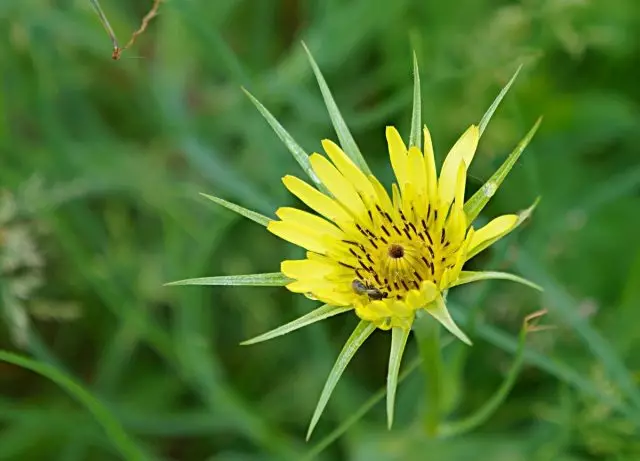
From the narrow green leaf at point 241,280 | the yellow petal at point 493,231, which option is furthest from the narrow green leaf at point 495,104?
the narrow green leaf at point 241,280

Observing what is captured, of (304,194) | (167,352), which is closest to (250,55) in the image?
(167,352)

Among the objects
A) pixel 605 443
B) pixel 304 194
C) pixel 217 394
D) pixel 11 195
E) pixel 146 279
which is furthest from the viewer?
pixel 146 279

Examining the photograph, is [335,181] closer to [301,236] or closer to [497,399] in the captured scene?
[301,236]

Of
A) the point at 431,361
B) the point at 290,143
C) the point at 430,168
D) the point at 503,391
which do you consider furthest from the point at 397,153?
the point at 503,391

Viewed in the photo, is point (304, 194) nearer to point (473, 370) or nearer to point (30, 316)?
point (473, 370)

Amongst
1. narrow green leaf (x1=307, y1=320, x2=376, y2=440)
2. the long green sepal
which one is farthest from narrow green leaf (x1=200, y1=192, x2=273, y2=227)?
the long green sepal

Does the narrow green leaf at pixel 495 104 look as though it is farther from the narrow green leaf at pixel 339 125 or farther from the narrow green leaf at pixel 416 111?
the narrow green leaf at pixel 339 125
